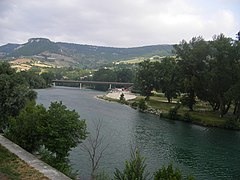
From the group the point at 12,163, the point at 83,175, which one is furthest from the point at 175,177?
the point at 83,175

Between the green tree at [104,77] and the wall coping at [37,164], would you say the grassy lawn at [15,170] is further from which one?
the green tree at [104,77]

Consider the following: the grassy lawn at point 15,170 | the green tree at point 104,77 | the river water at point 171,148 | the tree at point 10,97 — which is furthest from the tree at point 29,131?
the green tree at point 104,77

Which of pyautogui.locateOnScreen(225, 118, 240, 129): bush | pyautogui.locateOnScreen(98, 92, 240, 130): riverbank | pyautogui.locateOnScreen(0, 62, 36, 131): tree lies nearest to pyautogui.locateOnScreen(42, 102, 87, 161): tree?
pyautogui.locateOnScreen(0, 62, 36, 131): tree

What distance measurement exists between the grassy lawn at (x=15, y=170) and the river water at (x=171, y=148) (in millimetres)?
7697

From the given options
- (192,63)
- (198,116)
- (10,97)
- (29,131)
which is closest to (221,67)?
(192,63)

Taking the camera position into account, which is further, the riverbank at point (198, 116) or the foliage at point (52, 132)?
the riverbank at point (198, 116)

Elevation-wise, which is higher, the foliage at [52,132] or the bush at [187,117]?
the foliage at [52,132]

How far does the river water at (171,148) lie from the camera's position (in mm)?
30297

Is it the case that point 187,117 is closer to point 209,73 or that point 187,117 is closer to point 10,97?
point 209,73

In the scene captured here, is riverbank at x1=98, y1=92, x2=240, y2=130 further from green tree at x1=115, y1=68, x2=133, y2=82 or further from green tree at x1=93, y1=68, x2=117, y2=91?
green tree at x1=93, y1=68, x2=117, y2=91

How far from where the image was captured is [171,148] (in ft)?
129

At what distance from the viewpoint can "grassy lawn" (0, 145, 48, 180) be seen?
1642 centimetres

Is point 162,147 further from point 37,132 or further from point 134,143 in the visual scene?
point 37,132

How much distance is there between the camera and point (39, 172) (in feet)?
57.4
